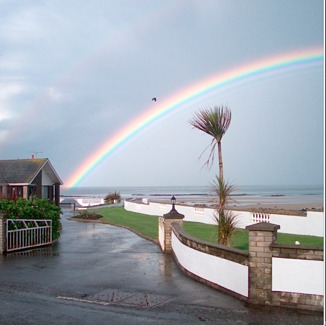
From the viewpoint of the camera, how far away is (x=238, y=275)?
951 cm

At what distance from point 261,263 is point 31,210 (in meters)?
12.8

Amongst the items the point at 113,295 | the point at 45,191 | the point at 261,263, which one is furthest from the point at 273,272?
the point at 45,191

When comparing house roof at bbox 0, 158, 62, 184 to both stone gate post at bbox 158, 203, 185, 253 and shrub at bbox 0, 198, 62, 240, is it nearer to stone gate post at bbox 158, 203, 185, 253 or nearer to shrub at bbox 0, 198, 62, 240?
shrub at bbox 0, 198, 62, 240

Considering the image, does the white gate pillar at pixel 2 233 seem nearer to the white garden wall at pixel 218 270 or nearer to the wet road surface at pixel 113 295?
the wet road surface at pixel 113 295

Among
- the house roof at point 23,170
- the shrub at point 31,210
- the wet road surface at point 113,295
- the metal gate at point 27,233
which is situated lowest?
the wet road surface at point 113,295

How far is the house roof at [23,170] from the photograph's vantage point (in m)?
33.8

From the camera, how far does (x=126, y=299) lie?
31.1 feet

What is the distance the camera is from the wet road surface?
798cm

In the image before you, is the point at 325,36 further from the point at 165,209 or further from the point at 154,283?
the point at 165,209

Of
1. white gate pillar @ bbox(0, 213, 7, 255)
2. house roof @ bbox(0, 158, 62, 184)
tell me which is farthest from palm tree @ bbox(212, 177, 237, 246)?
house roof @ bbox(0, 158, 62, 184)

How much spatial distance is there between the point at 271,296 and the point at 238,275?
914 mm

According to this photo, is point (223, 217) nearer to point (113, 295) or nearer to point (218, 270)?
point (218, 270)

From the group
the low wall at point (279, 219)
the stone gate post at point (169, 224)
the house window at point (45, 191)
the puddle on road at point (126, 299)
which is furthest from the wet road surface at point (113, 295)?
the house window at point (45, 191)

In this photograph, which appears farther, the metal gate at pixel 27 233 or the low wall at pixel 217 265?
the metal gate at pixel 27 233
